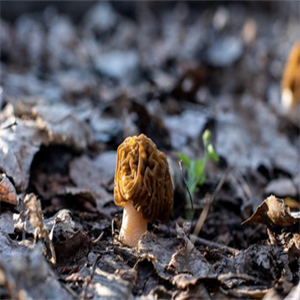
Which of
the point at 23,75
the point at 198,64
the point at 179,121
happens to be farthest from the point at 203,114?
the point at 23,75

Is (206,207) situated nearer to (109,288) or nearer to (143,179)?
(143,179)

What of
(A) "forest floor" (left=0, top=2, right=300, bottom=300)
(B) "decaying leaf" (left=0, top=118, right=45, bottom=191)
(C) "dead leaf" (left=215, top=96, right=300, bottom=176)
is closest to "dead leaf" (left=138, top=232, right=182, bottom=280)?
(A) "forest floor" (left=0, top=2, right=300, bottom=300)

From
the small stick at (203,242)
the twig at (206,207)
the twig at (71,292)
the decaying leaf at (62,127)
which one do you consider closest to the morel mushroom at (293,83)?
the twig at (206,207)

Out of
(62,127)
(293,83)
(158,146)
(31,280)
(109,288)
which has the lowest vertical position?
(293,83)

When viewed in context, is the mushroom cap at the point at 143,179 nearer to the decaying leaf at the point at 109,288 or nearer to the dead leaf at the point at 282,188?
the decaying leaf at the point at 109,288

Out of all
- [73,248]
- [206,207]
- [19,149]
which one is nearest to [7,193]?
[19,149]

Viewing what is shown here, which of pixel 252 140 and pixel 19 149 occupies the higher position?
pixel 19 149

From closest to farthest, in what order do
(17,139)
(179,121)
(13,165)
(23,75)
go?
(13,165), (17,139), (179,121), (23,75)

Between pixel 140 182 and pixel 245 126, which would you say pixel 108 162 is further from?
pixel 245 126
